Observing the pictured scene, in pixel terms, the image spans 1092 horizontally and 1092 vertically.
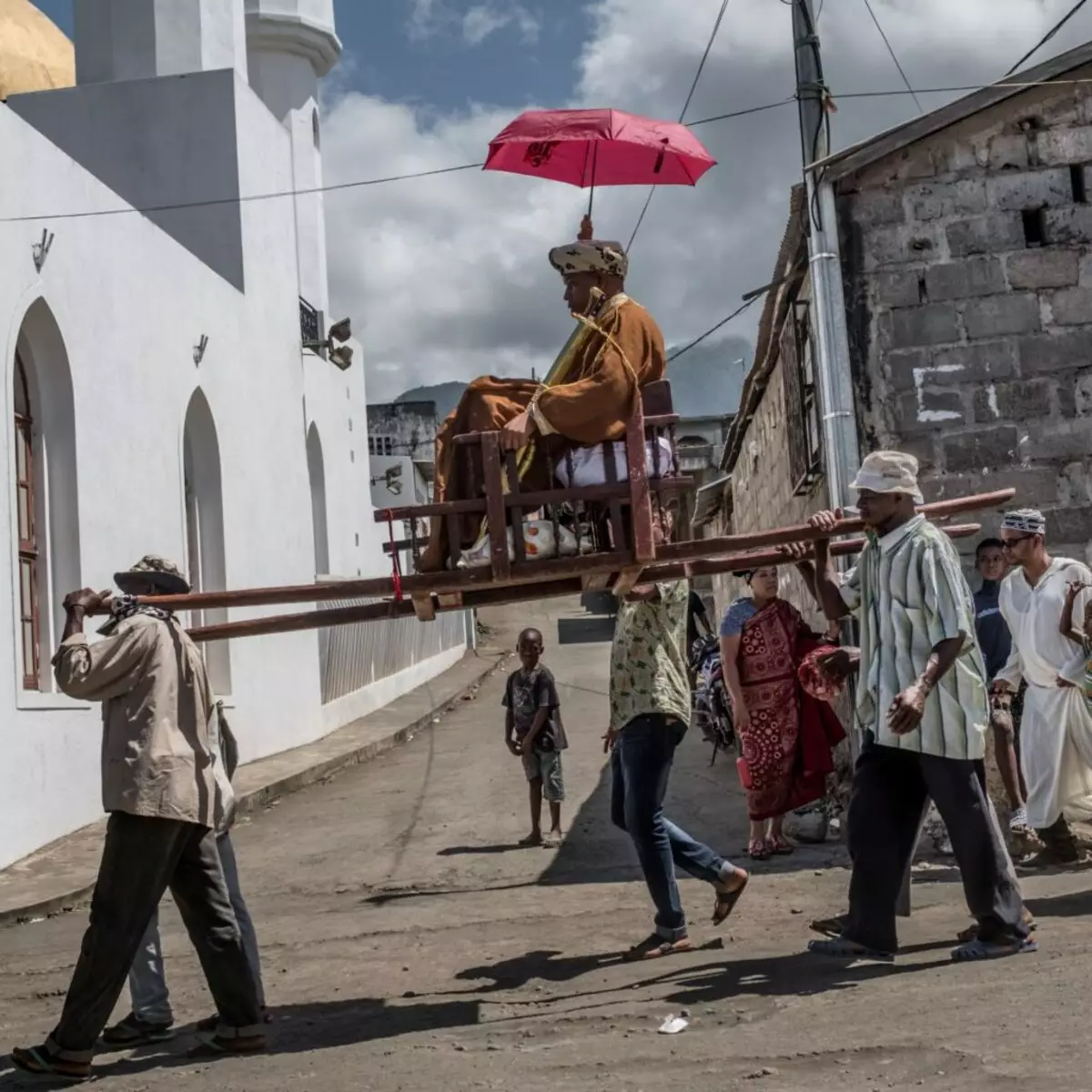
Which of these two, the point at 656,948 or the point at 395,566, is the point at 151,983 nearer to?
the point at 395,566

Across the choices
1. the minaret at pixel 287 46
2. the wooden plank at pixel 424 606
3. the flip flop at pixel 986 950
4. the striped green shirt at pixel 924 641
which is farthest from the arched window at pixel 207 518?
the flip flop at pixel 986 950

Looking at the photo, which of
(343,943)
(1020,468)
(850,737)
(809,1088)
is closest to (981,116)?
(1020,468)

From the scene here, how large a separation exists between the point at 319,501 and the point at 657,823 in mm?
16202

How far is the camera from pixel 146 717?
15.4 feet

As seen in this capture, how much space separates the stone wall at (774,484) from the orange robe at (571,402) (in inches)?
150

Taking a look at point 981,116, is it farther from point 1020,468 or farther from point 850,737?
point 850,737

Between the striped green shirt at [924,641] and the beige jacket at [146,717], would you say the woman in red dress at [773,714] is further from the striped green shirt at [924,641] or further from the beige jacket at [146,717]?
the beige jacket at [146,717]

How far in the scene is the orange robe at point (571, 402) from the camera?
478 centimetres

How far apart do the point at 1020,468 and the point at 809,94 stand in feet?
9.53

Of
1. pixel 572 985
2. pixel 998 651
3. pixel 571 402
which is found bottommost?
pixel 572 985

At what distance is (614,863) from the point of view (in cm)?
837

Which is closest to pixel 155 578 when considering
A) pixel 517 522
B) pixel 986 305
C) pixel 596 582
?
pixel 517 522

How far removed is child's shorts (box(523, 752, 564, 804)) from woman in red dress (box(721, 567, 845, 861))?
1.43 metres

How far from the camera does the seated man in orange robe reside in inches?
188
